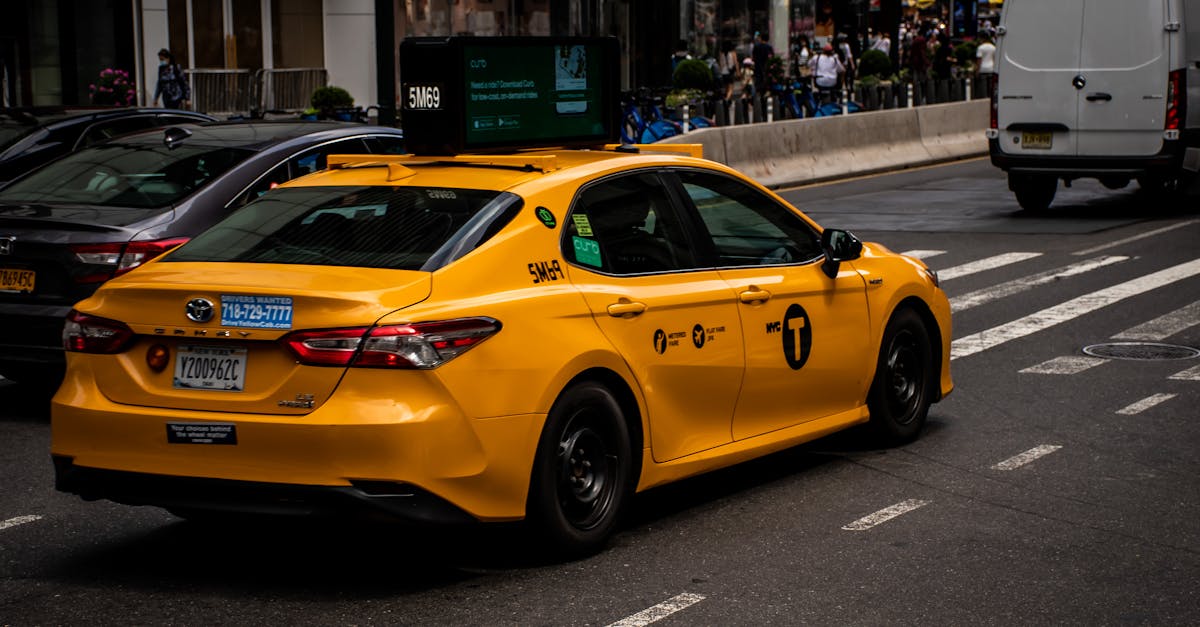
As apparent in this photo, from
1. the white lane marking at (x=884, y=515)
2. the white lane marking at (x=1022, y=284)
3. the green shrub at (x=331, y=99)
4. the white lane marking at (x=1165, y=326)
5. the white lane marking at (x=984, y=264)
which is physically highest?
the green shrub at (x=331, y=99)

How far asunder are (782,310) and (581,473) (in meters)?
1.47

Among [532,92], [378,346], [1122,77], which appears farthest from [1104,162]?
[378,346]

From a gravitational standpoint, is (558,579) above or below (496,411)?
below

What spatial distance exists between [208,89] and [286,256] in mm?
29457

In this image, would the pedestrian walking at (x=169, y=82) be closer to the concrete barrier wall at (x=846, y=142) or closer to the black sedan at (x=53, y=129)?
the concrete barrier wall at (x=846, y=142)

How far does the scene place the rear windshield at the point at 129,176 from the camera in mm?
9367

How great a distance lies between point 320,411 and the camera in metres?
5.70

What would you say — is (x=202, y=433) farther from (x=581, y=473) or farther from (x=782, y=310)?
(x=782, y=310)

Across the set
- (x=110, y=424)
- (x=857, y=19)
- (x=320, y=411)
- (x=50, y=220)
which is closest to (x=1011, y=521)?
(x=320, y=411)

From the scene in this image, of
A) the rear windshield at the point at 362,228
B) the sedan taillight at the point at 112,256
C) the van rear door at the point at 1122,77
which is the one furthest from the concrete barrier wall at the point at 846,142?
the rear windshield at the point at 362,228

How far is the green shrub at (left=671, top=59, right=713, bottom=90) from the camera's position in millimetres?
31938

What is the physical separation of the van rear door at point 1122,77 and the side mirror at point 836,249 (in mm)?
12377

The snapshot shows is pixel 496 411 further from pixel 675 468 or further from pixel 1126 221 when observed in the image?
pixel 1126 221

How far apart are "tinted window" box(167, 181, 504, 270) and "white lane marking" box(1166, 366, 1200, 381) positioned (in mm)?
5396
